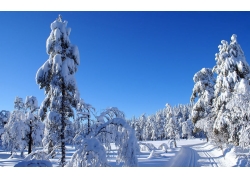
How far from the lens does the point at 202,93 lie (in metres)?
28.2

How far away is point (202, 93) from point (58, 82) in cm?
2300

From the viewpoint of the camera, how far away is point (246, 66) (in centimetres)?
1947

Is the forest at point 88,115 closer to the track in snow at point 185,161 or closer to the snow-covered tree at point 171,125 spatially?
the track in snow at point 185,161

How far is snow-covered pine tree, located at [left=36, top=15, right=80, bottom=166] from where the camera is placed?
36.1 feet

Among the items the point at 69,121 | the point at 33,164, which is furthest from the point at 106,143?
the point at 69,121

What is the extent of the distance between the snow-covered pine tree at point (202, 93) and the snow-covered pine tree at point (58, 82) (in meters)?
21.2

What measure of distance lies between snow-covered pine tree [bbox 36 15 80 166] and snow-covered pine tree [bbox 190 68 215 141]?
69.6 feet

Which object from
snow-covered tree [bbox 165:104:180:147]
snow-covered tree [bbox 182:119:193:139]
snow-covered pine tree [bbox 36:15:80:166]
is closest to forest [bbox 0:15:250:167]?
snow-covered pine tree [bbox 36:15:80:166]

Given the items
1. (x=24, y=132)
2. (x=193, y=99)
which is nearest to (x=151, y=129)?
(x=193, y=99)

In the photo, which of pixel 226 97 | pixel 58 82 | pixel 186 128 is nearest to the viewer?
pixel 58 82

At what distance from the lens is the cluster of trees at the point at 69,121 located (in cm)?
589

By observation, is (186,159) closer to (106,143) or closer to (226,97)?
(226,97)

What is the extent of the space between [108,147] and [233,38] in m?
20.4
